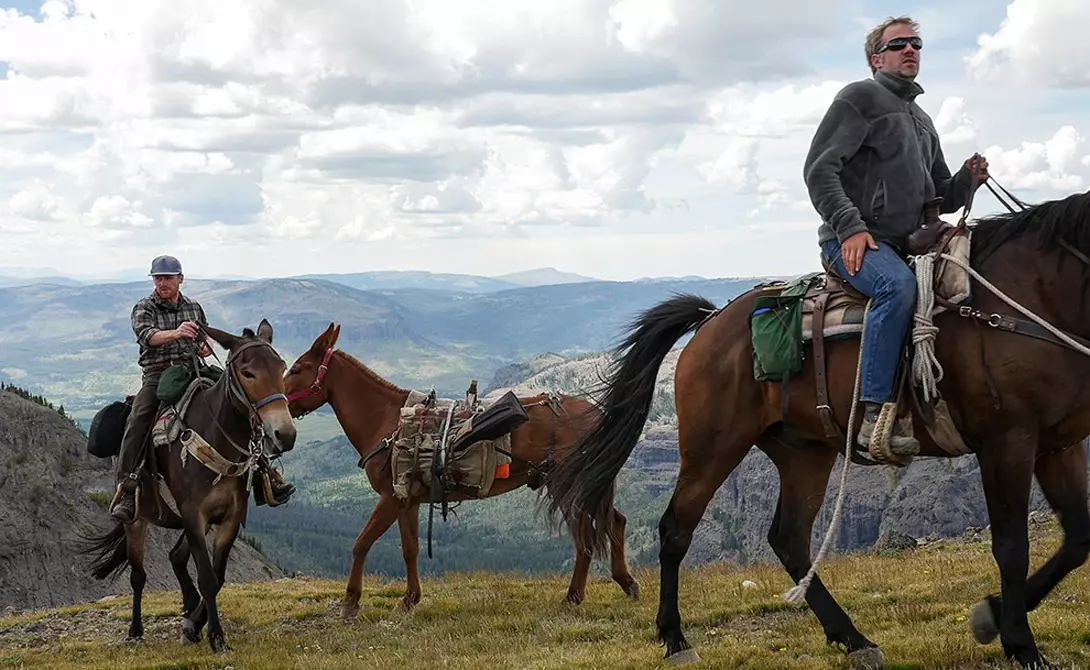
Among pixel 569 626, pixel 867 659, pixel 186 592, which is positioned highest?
pixel 867 659

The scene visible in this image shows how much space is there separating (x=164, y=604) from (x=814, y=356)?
40.4ft

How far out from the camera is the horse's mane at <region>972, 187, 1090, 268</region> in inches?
280

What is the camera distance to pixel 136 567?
13.1 meters

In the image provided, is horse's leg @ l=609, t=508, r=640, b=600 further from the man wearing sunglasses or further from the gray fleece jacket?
the gray fleece jacket

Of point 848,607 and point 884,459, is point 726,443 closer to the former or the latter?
point 884,459

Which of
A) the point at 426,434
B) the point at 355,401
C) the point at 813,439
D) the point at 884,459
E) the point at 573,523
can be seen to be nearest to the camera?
the point at 884,459

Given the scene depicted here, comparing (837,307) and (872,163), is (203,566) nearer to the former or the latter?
(837,307)

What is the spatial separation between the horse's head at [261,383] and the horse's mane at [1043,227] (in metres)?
7.01

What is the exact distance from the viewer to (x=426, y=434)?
43.9 ft

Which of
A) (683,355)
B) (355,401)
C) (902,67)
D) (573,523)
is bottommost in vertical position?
(573,523)

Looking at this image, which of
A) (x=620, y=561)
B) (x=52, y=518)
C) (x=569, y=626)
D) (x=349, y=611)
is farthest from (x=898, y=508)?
(x=569, y=626)

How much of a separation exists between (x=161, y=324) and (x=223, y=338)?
0.89 meters

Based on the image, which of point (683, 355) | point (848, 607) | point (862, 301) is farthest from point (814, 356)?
point (848, 607)

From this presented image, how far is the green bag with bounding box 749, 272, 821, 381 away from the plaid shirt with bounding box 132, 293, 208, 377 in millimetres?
7015
